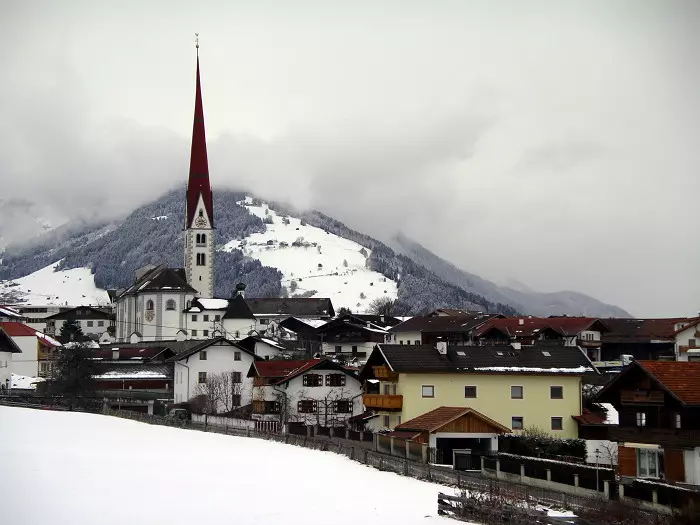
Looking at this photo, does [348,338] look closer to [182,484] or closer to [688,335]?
[688,335]

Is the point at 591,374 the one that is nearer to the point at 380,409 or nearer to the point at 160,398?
the point at 380,409

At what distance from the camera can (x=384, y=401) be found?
51625 mm

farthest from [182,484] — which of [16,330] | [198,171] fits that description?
[198,171]

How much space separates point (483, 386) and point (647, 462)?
16.2m

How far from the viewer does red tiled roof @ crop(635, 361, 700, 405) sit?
35375mm

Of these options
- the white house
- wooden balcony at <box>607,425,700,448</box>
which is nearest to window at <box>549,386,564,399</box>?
wooden balcony at <box>607,425,700,448</box>

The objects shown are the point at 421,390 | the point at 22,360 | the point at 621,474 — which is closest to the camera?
the point at 621,474

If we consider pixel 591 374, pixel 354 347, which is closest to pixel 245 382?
pixel 591 374

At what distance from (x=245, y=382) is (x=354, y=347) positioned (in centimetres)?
3832

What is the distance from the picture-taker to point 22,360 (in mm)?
93312

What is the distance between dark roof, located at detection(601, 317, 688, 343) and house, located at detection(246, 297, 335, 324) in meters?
53.4

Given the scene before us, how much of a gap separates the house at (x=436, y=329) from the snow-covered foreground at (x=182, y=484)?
56689 millimetres

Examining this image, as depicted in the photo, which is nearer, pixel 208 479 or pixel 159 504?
pixel 159 504

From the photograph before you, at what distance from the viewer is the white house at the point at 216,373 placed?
7219 cm
